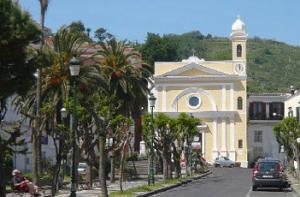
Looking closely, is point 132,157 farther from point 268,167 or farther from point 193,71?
point 193,71

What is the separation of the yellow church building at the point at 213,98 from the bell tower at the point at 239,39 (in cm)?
89

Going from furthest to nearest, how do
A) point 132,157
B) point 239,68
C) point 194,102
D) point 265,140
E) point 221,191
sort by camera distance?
1. point 265,140
2. point 239,68
3. point 194,102
4. point 132,157
5. point 221,191

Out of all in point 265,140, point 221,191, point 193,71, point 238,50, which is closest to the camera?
point 221,191

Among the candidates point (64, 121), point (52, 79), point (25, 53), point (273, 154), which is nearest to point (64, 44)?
point (52, 79)

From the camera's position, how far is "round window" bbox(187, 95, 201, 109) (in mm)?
107000

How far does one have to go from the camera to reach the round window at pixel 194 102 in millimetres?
107000

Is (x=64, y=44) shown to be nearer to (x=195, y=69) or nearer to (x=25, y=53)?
(x=25, y=53)

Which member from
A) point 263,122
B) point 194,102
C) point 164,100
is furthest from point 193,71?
point 263,122

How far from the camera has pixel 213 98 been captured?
10638cm

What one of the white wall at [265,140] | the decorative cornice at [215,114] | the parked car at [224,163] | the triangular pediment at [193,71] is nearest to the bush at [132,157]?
the parked car at [224,163]

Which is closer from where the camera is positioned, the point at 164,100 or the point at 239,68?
the point at 239,68

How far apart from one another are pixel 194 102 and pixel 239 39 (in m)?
11.2

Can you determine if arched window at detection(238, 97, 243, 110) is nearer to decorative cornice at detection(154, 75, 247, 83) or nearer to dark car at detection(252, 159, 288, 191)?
decorative cornice at detection(154, 75, 247, 83)

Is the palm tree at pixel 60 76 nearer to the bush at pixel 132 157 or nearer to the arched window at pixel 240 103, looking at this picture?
the bush at pixel 132 157
